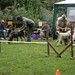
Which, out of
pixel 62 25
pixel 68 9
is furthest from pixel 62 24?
pixel 68 9

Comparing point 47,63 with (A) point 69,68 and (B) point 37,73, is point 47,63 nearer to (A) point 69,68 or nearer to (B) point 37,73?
(A) point 69,68

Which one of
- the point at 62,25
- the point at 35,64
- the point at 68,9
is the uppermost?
the point at 35,64

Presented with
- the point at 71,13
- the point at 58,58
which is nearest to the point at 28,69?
the point at 58,58

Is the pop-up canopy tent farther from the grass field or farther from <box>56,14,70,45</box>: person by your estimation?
the grass field

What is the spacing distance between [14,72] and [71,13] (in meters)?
15.8

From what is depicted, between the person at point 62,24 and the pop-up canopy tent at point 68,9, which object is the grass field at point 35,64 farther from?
the pop-up canopy tent at point 68,9

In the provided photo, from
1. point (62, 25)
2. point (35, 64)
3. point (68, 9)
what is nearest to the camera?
point (35, 64)

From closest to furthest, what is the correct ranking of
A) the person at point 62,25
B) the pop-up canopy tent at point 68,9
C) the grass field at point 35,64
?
the grass field at point 35,64
the person at point 62,25
the pop-up canopy tent at point 68,9

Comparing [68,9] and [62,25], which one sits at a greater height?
[62,25]

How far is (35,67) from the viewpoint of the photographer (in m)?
10.8

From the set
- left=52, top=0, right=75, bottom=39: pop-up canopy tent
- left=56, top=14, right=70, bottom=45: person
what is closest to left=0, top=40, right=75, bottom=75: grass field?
left=56, top=14, right=70, bottom=45: person

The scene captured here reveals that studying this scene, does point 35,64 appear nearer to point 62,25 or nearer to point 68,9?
point 62,25

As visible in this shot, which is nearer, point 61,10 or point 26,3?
point 61,10

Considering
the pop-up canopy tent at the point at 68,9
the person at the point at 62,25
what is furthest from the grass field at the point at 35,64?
the pop-up canopy tent at the point at 68,9
